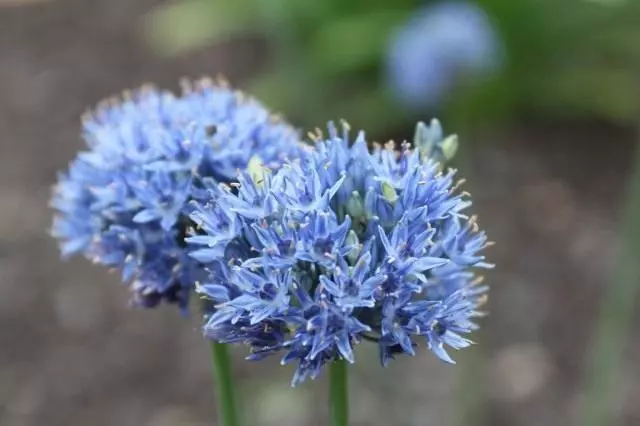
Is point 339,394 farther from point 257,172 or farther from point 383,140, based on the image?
point 383,140

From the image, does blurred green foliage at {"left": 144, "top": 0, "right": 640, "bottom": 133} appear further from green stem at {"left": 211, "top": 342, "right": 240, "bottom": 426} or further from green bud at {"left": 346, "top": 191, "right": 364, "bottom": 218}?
green bud at {"left": 346, "top": 191, "right": 364, "bottom": 218}

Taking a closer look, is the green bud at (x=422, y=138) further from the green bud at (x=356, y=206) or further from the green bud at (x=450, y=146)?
the green bud at (x=356, y=206)

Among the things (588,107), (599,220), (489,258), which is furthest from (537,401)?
(588,107)

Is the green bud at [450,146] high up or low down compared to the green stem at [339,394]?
up

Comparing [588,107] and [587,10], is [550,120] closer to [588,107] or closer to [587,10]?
[588,107]

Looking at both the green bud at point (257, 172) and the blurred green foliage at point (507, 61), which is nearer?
the green bud at point (257, 172)

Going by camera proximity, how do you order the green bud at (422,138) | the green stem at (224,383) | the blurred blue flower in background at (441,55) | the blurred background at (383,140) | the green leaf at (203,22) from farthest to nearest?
the green leaf at (203,22)
the blurred background at (383,140)
the blurred blue flower in background at (441,55)
the green bud at (422,138)
the green stem at (224,383)

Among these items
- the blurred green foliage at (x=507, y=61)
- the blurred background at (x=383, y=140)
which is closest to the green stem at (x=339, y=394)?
the blurred background at (x=383, y=140)
